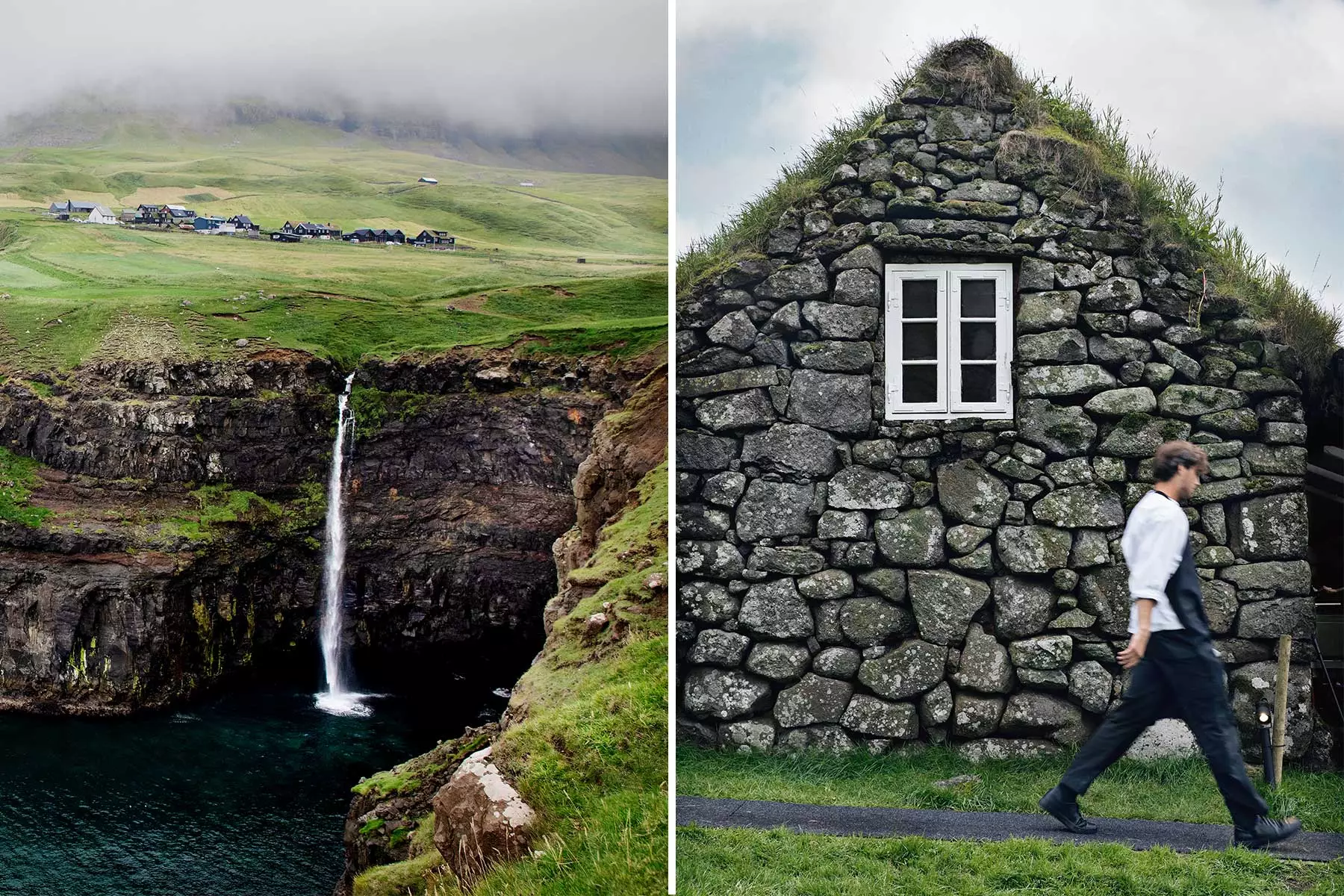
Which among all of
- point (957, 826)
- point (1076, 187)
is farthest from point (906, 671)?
point (1076, 187)

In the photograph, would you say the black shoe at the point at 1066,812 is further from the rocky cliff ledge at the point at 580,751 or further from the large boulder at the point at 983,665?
the rocky cliff ledge at the point at 580,751

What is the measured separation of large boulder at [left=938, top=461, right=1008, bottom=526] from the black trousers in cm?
82

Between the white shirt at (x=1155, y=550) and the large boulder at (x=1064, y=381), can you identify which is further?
the large boulder at (x=1064, y=381)

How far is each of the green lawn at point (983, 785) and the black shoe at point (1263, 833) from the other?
62mm

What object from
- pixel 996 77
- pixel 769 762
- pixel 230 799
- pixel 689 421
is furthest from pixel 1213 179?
pixel 230 799

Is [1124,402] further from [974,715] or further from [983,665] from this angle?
A: [974,715]

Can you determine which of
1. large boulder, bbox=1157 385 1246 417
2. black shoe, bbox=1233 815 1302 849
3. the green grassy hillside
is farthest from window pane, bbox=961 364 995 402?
black shoe, bbox=1233 815 1302 849

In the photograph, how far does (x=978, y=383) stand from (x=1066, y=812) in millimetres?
1857

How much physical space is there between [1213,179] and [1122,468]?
136 cm

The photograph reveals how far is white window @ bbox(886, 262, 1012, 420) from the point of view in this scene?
4.20m

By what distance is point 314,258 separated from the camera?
484 centimetres

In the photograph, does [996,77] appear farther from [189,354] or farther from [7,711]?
[7,711]

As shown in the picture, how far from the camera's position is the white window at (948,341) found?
A: 4.20 meters

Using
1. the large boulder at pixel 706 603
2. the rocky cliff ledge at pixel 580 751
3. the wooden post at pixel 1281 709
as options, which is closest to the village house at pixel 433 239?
the rocky cliff ledge at pixel 580 751
